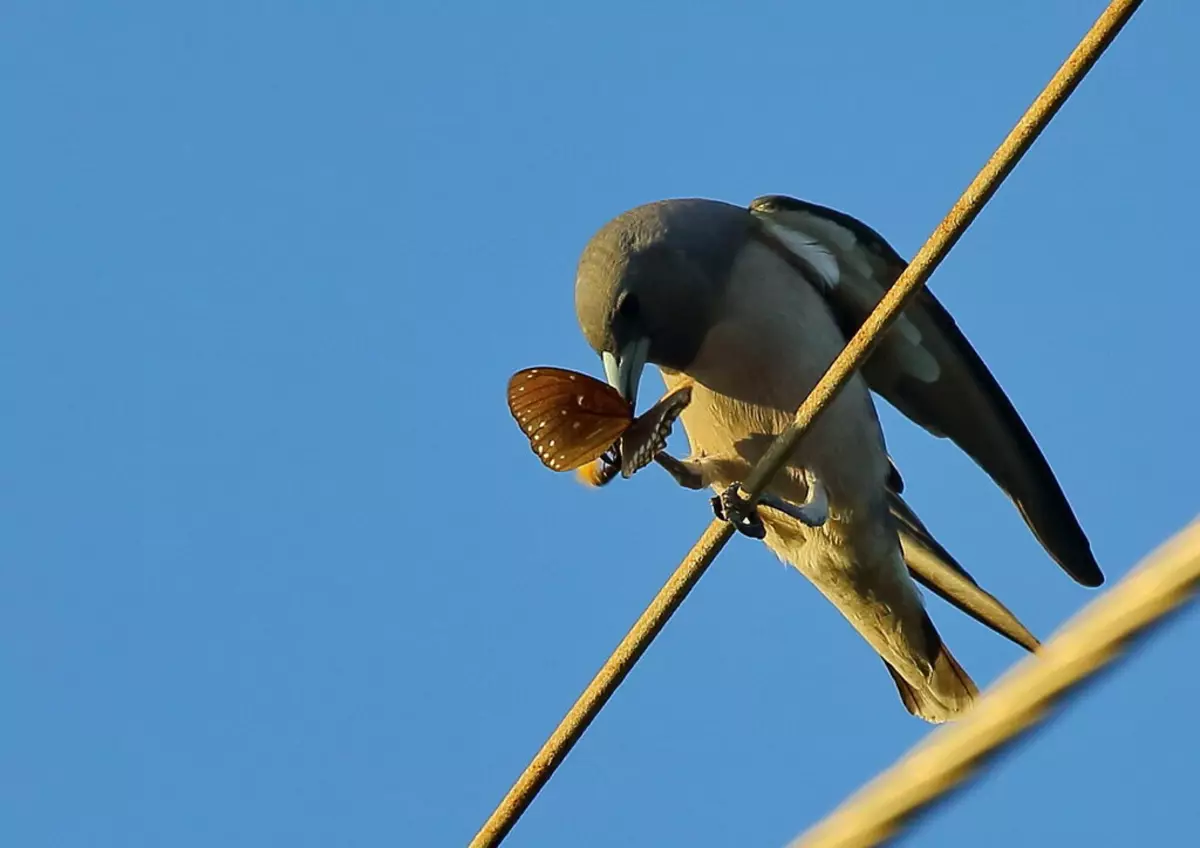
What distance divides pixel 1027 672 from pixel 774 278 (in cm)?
435

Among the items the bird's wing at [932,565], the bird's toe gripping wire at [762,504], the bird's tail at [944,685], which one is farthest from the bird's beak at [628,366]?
the bird's tail at [944,685]

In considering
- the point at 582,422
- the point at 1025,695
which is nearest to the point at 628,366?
the point at 582,422

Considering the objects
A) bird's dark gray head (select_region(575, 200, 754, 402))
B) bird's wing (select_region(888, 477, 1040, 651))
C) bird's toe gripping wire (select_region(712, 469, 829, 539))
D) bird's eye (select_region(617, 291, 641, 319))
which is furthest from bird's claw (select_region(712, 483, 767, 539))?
bird's wing (select_region(888, 477, 1040, 651))

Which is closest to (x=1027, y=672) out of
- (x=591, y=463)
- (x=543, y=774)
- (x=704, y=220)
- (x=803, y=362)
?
(x=543, y=774)

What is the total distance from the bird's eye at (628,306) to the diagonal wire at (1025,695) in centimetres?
393

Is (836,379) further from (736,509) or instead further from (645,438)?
(645,438)

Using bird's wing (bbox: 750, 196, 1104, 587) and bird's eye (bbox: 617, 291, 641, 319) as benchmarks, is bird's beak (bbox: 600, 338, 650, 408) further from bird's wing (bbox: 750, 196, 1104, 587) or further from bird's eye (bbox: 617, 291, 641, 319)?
bird's wing (bbox: 750, 196, 1104, 587)

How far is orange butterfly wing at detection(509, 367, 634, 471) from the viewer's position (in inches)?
203

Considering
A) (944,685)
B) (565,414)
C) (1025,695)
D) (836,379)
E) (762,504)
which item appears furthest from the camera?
(944,685)

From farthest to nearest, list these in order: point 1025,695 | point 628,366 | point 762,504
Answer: point 628,366 → point 762,504 → point 1025,695

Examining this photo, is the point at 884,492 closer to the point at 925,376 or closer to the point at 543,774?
the point at 925,376

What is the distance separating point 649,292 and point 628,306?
9 cm

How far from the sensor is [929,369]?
6.95 metres

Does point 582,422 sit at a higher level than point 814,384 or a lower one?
higher
